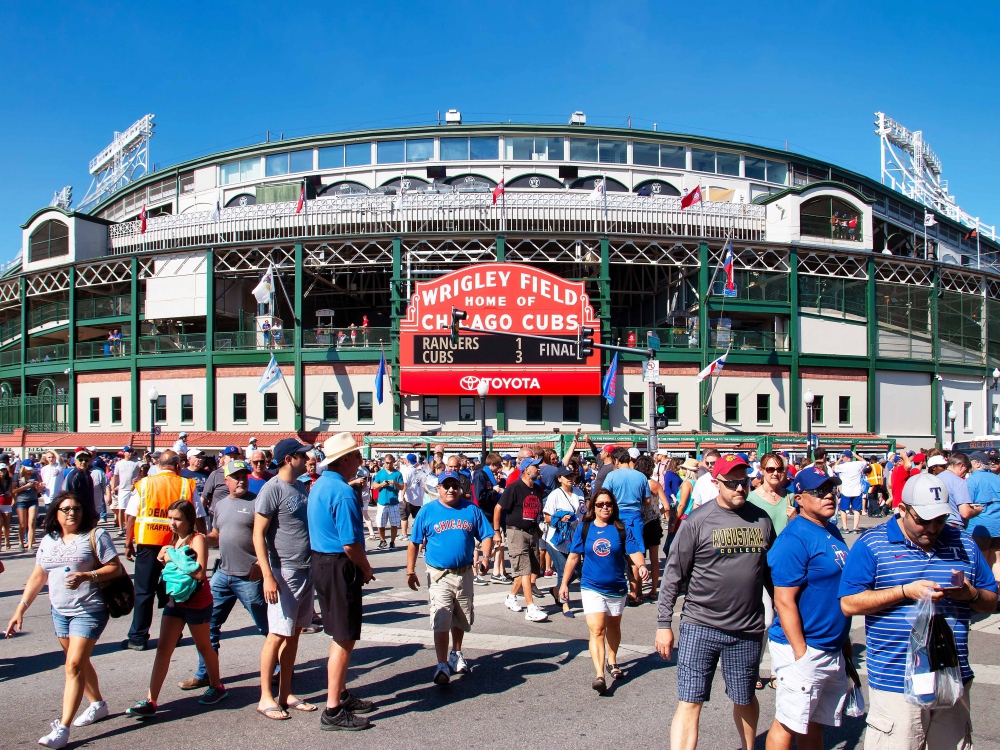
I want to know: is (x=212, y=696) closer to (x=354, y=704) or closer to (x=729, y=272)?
(x=354, y=704)

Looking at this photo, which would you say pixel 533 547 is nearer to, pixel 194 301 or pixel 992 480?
pixel 992 480

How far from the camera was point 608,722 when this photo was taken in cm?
575

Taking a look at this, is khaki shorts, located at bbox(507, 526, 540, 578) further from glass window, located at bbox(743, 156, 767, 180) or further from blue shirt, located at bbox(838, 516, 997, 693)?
glass window, located at bbox(743, 156, 767, 180)

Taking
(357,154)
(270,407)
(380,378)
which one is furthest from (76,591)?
(357,154)

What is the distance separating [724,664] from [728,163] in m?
44.6

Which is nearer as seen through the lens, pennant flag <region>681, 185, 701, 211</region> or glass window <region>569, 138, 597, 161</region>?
pennant flag <region>681, 185, 701, 211</region>

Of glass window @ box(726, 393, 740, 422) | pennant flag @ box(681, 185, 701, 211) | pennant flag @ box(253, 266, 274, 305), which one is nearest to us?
pennant flag @ box(253, 266, 274, 305)

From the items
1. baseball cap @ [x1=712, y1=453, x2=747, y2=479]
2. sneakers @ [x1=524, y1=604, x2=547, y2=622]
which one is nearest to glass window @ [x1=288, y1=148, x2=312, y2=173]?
sneakers @ [x1=524, y1=604, x2=547, y2=622]

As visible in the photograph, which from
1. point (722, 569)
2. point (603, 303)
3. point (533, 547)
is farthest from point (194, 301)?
point (722, 569)

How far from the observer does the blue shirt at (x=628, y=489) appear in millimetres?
9023

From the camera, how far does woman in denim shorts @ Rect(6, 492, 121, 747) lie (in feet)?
17.3

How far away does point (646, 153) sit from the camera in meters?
43.8

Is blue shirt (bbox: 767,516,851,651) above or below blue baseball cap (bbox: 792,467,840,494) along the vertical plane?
below

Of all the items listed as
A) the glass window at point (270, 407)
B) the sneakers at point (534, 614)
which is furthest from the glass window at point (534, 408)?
the sneakers at point (534, 614)
